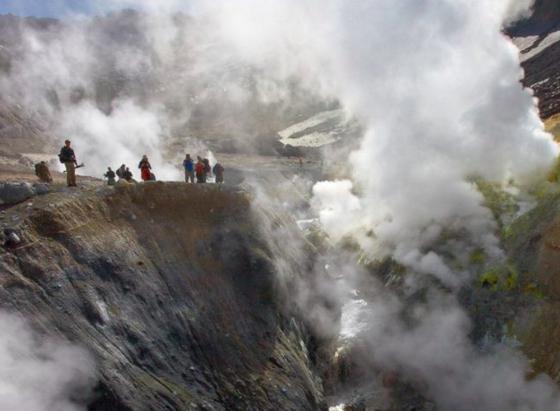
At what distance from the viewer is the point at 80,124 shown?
34094 mm

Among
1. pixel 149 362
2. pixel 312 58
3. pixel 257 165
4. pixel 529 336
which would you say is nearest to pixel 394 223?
pixel 529 336

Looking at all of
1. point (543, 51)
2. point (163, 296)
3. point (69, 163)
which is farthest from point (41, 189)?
point (543, 51)

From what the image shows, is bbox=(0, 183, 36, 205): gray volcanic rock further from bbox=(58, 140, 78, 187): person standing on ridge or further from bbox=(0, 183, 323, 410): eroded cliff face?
bbox=(58, 140, 78, 187): person standing on ridge

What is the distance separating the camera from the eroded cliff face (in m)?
10.3

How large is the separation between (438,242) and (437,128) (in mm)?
4660

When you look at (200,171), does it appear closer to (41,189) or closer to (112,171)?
(112,171)

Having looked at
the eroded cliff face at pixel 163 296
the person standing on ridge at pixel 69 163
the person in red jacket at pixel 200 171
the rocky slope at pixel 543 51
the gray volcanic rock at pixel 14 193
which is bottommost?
the eroded cliff face at pixel 163 296

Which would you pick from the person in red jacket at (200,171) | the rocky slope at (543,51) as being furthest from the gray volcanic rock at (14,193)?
the rocky slope at (543,51)

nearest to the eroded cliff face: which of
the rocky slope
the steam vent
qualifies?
the steam vent

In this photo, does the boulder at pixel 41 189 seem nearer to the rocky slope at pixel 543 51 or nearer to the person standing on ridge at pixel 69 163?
the person standing on ridge at pixel 69 163

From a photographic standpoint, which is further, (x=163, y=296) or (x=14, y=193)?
(x=163, y=296)

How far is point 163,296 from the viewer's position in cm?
1257

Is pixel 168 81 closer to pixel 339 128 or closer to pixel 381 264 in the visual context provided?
pixel 339 128

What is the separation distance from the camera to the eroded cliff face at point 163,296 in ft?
33.7
